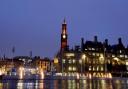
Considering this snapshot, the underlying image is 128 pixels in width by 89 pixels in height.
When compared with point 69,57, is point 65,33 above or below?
above

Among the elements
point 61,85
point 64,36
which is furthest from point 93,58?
point 61,85

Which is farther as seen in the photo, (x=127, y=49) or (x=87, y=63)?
(x=127, y=49)

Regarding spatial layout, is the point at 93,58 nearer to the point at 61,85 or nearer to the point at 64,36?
the point at 64,36

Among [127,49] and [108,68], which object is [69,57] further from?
[127,49]

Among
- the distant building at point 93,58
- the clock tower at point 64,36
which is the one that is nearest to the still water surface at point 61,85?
the distant building at point 93,58

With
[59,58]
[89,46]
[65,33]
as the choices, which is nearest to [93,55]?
[89,46]

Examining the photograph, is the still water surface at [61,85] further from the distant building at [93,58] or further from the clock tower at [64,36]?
the clock tower at [64,36]

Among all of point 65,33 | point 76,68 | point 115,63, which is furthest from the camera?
point 65,33

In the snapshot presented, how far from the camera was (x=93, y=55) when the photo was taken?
516 ft

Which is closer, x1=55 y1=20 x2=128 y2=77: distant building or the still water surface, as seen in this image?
the still water surface

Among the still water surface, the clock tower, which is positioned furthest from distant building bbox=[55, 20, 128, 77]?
the still water surface

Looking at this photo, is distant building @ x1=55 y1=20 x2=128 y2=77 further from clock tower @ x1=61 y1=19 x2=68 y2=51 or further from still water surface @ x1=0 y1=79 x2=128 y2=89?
still water surface @ x1=0 y1=79 x2=128 y2=89

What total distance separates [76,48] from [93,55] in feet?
27.6

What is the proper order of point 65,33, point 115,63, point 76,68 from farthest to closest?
point 65,33, point 115,63, point 76,68
